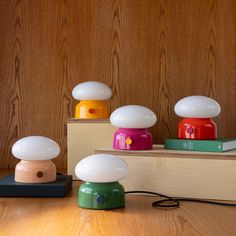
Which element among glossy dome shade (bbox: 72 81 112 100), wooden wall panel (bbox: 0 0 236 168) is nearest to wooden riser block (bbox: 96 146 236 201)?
glossy dome shade (bbox: 72 81 112 100)

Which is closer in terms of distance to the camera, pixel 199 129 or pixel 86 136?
pixel 199 129

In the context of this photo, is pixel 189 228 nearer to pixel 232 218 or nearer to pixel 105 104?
pixel 232 218

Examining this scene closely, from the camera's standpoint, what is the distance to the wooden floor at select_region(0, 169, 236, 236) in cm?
101

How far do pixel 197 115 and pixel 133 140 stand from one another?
0.17 meters

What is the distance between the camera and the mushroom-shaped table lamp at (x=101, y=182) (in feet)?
3.84

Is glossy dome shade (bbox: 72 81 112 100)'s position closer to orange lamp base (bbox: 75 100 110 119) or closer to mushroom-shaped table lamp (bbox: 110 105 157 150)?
orange lamp base (bbox: 75 100 110 119)

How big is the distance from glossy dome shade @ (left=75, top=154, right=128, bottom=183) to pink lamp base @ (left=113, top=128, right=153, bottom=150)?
0.59 ft

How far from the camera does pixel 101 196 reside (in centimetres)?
118

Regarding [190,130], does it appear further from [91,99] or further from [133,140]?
[91,99]

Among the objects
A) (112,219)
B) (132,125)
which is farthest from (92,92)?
(112,219)

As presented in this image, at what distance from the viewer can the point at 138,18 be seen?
1.70 m

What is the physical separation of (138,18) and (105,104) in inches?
11.9

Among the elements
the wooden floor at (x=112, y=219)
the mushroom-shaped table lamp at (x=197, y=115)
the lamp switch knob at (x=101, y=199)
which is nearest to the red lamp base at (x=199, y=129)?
the mushroom-shaped table lamp at (x=197, y=115)

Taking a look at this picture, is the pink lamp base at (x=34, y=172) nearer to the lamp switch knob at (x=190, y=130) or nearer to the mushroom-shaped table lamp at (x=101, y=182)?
the mushroom-shaped table lamp at (x=101, y=182)
